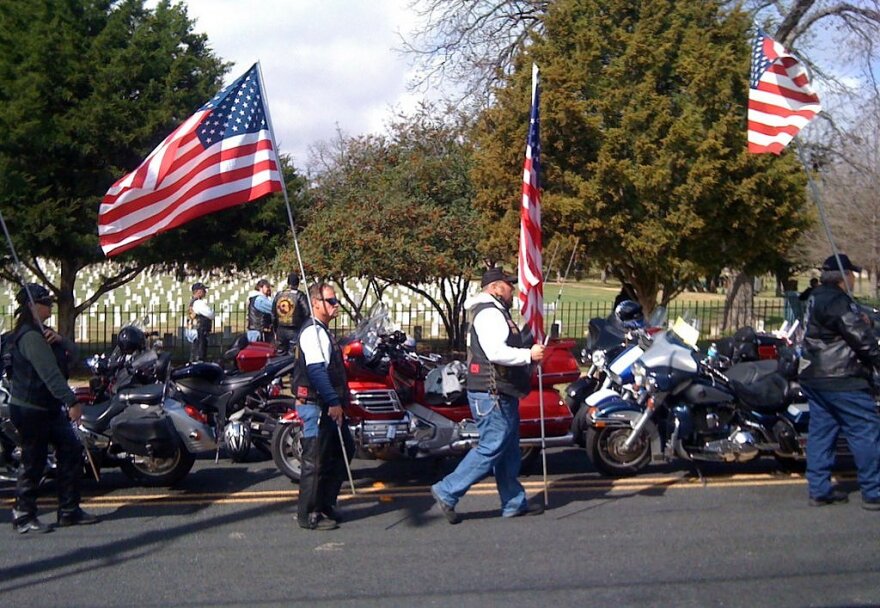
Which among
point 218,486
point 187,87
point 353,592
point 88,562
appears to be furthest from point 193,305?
point 353,592

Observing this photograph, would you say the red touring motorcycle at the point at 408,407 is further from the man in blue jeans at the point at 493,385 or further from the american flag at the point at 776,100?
the american flag at the point at 776,100

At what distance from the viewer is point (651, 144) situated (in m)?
15.2

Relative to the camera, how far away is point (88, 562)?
6.49 metres

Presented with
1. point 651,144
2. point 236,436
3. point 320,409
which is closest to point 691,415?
point 320,409

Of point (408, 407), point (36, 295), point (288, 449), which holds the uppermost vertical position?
point (36, 295)

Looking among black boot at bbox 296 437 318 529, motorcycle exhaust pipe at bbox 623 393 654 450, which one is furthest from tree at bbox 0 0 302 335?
motorcycle exhaust pipe at bbox 623 393 654 450

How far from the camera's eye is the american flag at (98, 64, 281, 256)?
25.0ft

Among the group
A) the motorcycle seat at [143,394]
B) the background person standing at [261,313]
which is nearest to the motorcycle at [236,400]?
the motorcycle seat at [143,394]

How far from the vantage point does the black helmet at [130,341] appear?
920 cm

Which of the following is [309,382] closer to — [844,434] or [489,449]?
[489,449]

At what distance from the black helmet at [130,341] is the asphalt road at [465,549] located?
1.21 meters

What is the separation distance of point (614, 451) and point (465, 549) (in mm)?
2448

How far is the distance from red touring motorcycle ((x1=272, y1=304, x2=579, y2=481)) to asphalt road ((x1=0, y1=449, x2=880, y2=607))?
388mm

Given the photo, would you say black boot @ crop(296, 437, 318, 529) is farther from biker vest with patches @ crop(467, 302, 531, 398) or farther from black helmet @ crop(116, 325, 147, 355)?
black helmet @ crop(116, 325, 147, 355)
